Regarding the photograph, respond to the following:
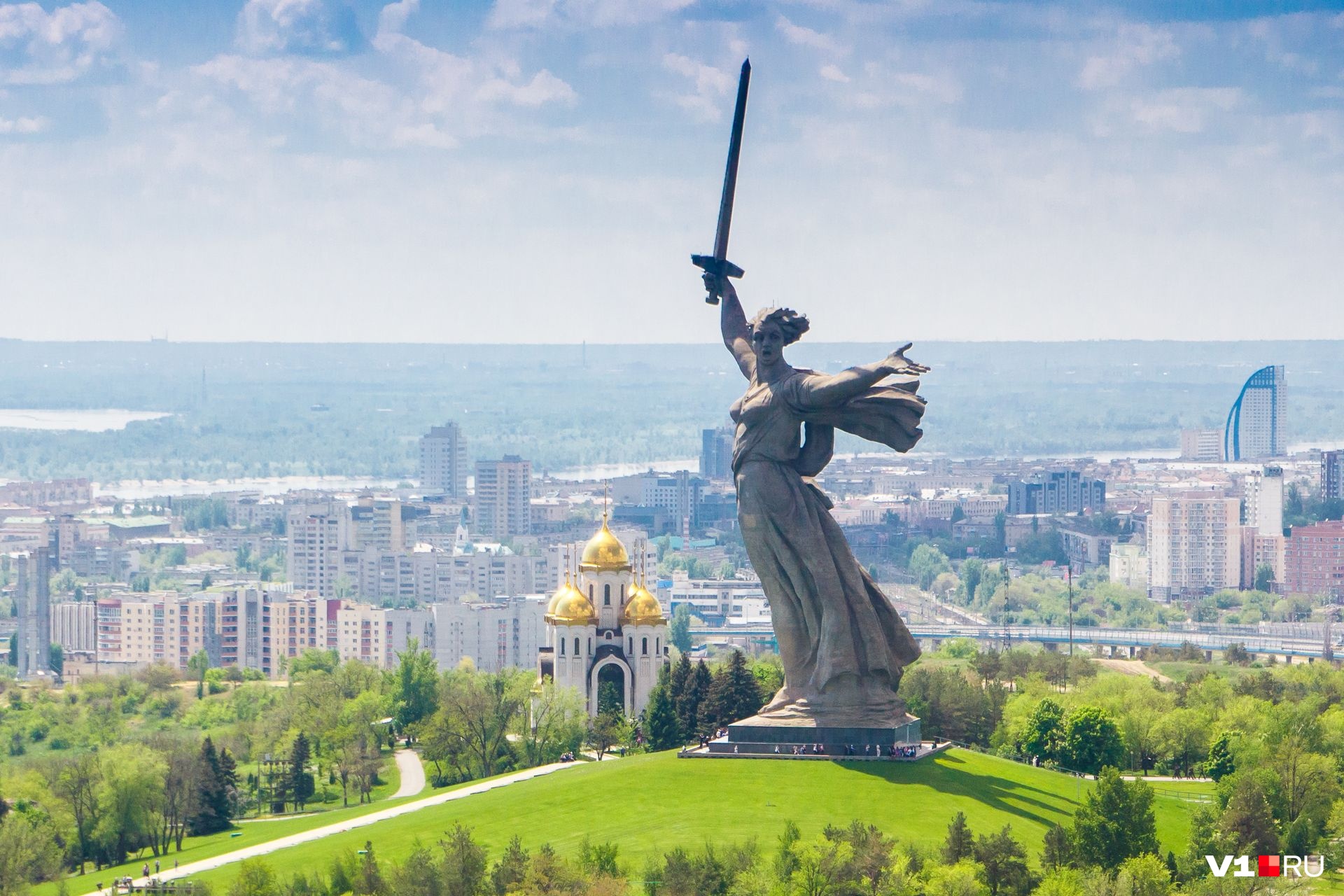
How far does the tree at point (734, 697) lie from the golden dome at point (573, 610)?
35.0 feet

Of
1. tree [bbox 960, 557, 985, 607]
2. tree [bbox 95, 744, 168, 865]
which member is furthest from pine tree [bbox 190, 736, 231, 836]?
tree [bbox 960, 557, 985, 607]

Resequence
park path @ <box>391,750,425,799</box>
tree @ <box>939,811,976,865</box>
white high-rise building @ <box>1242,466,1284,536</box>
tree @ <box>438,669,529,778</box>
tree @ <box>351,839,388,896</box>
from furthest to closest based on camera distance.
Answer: white high-rise building @ <box>1242,466,1284,536</box>, tree @ <box>438,669,529,778</box>, park path @ <box>391,750,425,799</box>, tree @ <box>351,839,388,896</box>, tree @ <box>939,811,976,865</box>

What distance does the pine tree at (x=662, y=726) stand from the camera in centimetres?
4200

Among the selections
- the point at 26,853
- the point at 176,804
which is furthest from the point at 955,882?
the point at 176,804

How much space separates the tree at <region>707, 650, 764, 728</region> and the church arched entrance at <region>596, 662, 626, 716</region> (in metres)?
9.47

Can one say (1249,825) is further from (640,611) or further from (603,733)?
(640,611)

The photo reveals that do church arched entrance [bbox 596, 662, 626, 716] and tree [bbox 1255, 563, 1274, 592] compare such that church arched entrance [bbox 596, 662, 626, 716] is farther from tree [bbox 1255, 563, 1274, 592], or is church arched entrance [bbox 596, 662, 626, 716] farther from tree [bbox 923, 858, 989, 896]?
tree [bbox 1255, 563, 1274, 592]

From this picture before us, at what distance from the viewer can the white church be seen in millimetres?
52875

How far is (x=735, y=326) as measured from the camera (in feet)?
114

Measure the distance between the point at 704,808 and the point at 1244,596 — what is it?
88610 millimetres

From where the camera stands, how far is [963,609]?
396ft

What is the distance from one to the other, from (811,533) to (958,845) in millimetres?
5433

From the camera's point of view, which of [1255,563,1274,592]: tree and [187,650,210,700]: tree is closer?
[187,650,210,700]: tree

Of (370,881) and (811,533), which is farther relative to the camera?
(811,533)
